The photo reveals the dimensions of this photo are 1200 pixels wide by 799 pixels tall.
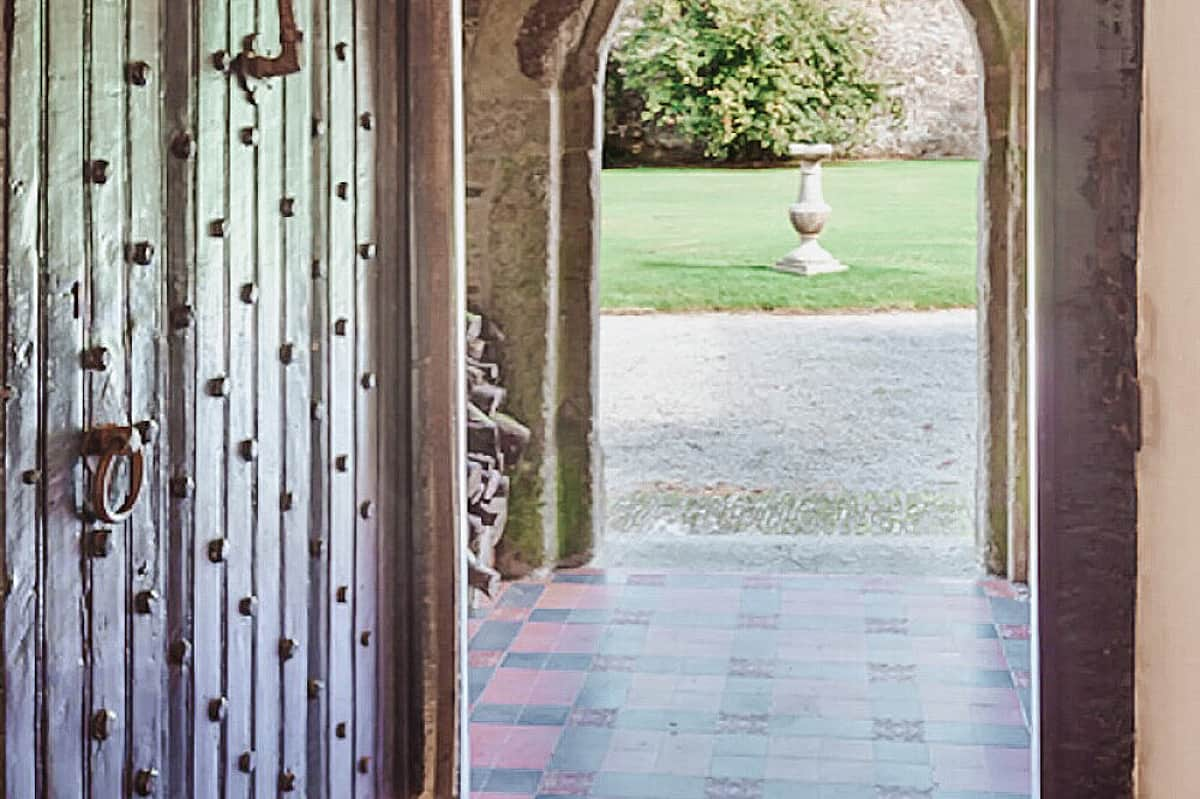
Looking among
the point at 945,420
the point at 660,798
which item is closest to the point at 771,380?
the point at 945,420

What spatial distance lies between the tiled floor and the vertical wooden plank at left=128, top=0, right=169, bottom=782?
6.06 ft

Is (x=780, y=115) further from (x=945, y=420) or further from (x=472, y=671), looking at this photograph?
(x=472, y=671)

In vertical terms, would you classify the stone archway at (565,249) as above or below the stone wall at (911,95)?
below

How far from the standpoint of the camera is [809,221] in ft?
58.5

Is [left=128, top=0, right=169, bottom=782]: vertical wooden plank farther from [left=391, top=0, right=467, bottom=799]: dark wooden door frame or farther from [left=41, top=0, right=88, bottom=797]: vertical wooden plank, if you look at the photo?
[left=391, top=0, right=467, bottom=799]: dark wooden door frame

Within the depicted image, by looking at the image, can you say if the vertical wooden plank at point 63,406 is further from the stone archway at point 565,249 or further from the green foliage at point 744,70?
the green foliage at point 744,70

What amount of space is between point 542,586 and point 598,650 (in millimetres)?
973

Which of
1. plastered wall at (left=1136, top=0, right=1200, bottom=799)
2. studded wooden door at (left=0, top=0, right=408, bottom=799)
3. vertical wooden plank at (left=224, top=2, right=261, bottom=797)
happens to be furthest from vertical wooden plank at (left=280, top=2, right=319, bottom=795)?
plastered wall at (left=1136, top=0, right=1200, bottom=799)

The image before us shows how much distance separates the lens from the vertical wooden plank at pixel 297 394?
9.04ft

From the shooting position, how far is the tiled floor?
4.16 metres

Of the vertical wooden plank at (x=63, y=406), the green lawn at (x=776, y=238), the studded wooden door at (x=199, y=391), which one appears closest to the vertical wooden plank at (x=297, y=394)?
the studded wooden door at (x=199, y=391)

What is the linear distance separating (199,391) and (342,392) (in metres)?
0.62

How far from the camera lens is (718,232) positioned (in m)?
18.6

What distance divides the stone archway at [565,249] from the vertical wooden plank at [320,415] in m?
3.59
